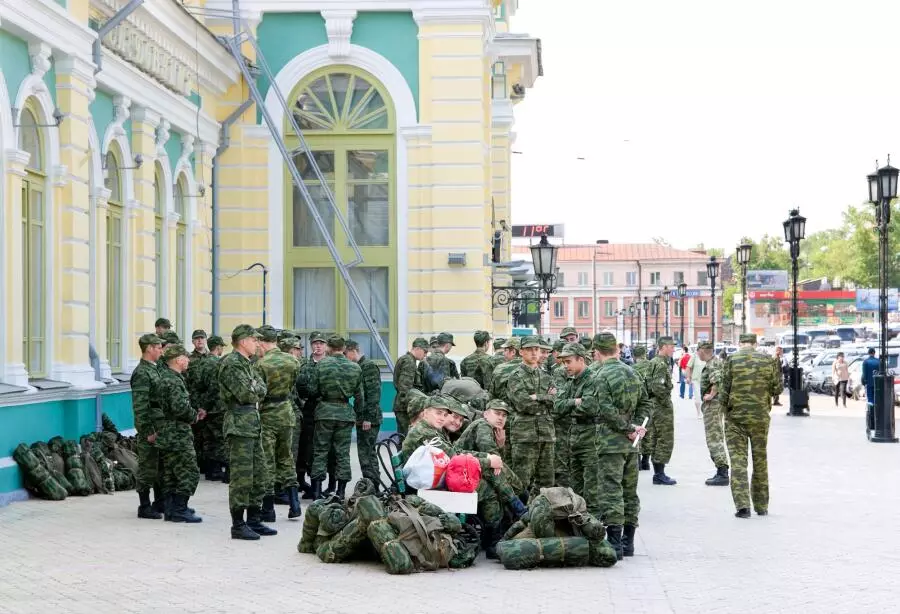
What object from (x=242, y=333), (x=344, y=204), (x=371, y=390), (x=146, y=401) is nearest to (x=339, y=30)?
(x=344, y=204)

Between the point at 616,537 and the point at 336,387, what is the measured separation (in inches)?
156

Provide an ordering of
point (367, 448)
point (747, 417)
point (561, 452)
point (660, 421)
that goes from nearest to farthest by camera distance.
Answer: point (561, 452) → point (747, 417) → point (367, 448) → point (660, 421)

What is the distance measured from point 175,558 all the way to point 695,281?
13556 centimetres

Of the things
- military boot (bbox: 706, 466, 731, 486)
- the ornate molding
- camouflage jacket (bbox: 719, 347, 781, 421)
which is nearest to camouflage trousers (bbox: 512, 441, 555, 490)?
camouflage jacket (bbox: 719, 347, 781, 421)

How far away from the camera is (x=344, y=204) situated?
25016mm

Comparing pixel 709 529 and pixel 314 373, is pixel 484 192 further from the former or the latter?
pixel 709 529

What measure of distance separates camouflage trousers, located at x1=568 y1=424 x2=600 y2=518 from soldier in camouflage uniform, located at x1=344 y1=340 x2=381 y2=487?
4122 mm

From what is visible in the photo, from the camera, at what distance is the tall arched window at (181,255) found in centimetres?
2259

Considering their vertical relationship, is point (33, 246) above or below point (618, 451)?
above

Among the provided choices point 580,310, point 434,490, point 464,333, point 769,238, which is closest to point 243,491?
point 434,490

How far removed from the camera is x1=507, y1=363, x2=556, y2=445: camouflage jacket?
1302cm

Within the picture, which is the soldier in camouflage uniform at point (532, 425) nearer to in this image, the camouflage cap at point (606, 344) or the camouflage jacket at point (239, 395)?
the camouflage cap at point (606, 344)

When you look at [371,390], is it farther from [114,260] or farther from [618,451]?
[618,451]

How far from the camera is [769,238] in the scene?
6831 inches
